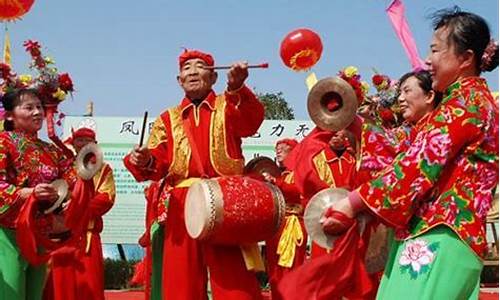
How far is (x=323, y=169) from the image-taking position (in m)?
5.95

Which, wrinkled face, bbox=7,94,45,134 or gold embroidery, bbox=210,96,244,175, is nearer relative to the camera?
gold embroidery, bbox=210,96,244,175

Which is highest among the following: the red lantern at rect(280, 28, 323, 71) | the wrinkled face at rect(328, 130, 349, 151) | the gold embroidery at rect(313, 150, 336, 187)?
the red lantern at rect(280, 28, 323, 71)

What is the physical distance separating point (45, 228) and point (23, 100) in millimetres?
752

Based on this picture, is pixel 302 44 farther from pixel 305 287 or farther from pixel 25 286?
pixel 305 287

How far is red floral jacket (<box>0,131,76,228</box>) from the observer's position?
4.45m

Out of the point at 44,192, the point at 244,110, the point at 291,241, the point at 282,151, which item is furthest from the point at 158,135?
the point at 282,151

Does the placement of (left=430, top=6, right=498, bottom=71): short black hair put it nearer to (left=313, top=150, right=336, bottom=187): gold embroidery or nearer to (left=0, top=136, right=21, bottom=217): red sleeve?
(left=0, top=136, right=21, bottom=217): red sleeve

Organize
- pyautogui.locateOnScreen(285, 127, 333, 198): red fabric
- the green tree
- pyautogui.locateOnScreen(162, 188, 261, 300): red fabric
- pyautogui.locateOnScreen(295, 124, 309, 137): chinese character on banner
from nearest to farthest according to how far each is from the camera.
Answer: pyautogui.locateOnScreen(162, 188, 261, 300): red fabric → pyautogui.locateOnScreen(285, 127, 333, 198): red fabric → pyautogui.locateOnScreen(295, 124, 309, 137): chinese character on banner → the green tree

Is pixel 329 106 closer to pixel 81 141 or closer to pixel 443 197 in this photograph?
pixel 443 197

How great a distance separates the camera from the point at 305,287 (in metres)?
2.83

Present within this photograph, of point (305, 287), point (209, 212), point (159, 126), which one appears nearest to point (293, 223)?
point (159, 126)

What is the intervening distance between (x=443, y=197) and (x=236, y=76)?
5.64 ft

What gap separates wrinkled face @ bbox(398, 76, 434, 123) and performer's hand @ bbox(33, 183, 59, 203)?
1985mm

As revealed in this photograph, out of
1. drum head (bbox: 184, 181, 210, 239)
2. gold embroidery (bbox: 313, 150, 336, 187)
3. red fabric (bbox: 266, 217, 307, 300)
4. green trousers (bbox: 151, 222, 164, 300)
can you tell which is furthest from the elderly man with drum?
red fabric (bbox: 266, 217, 307, 300)
